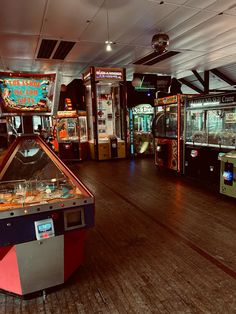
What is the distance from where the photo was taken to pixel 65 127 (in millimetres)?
9383

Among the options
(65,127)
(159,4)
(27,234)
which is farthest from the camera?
(65,127)

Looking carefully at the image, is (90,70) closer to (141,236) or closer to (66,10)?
(66,10)

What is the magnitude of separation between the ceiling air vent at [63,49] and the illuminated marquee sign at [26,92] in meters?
4.18

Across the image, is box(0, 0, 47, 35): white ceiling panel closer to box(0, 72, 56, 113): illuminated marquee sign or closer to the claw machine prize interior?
box(0, 72, 56, 113): illuminated marquee sign

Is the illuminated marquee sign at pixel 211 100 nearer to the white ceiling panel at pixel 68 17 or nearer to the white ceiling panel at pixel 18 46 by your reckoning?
the white ceiling panel at pixel 68 17

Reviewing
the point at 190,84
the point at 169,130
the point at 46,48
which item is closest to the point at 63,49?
the point at 46,48

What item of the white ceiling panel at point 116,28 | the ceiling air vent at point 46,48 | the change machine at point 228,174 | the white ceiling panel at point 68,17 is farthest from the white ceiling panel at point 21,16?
the change machine at point 228,174

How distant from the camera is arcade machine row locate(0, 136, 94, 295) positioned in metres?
1.81

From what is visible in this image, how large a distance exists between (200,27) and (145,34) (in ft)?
4.02

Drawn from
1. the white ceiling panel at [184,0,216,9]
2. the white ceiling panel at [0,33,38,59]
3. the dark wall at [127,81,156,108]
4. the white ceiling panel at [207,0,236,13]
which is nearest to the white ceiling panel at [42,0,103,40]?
the white ceiling panel at [0,33,38,59]

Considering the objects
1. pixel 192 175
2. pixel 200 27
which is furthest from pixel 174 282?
pixel 200 27

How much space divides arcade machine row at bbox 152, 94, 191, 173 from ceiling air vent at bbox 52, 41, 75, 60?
2.72 metres

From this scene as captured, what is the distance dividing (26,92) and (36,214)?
1.35 meters

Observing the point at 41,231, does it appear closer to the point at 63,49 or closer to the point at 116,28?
the point at 116,28
